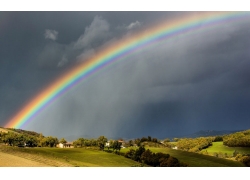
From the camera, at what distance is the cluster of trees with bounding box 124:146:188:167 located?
30.3 m

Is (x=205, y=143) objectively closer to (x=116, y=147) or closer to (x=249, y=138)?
(x=249, y=138)

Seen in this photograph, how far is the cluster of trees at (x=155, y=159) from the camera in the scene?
3034 cm

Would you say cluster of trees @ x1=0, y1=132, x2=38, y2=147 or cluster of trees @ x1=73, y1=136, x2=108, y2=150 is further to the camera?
cluster of trees @ x1=73, y1=136, x2=108, y2=150

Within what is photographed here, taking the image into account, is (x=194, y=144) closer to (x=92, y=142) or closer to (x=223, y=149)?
(x=223, y=149)

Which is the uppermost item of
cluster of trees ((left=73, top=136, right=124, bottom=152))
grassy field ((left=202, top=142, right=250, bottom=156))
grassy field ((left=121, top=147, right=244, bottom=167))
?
cluster of trees ((left=73, top=136, right=124, bottom=152))

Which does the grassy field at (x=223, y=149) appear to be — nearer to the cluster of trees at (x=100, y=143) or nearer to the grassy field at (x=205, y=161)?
the grassy field at (x=205, y=161)

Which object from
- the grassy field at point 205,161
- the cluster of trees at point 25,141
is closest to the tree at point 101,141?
the cluster of trees at point 25,141

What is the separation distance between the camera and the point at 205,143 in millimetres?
61812

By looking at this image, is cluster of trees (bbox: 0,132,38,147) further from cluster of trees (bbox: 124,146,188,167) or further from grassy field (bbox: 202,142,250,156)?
grassy field (bbox: 202,142,250,156)

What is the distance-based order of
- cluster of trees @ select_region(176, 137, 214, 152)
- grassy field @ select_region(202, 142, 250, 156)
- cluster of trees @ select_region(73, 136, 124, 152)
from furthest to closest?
cluster of trees @ select_region(176, 137, 214, 152), grassy field @ select_region(202, 142, 250, 156), cluster of trees @ select_region(73, 136, 124, 152)

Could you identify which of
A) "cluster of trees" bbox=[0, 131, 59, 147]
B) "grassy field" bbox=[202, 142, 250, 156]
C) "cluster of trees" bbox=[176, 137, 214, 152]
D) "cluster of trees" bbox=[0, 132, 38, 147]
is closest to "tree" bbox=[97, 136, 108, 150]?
"cluster of trees" bbox=[0, 131, 59, 147]
